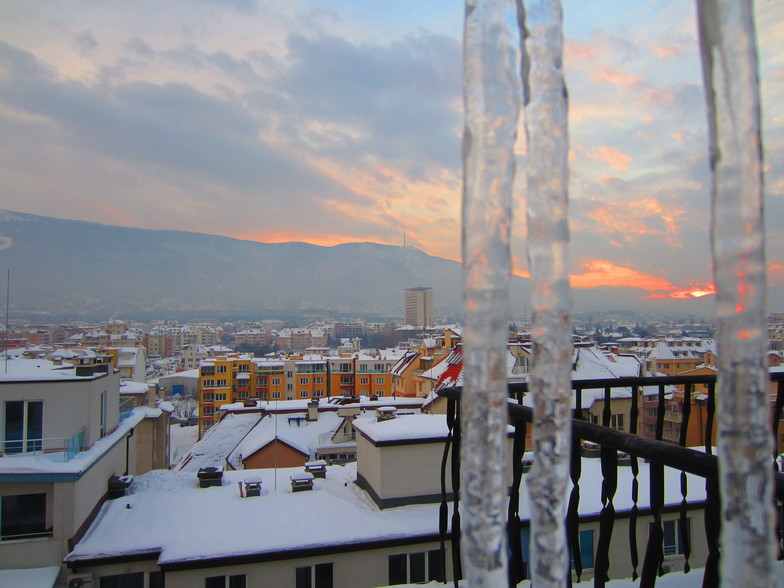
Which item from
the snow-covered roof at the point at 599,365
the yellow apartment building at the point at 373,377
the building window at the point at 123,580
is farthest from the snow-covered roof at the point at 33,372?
the yellow apartment building at the point at 373,377

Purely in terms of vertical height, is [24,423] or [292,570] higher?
[24,423]

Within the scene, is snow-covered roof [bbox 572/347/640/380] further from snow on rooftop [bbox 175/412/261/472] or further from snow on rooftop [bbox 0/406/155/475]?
snow on rooftop [bbox 0/406/155/475]

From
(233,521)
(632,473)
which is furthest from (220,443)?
(632,473)

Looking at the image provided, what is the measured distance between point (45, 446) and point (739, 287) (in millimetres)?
9308

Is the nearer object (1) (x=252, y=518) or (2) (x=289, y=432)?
(1) (x=252, y=518)

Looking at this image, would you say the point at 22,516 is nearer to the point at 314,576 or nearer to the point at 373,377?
the point at 314,576

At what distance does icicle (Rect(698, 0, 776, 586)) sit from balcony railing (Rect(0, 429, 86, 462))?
8.42 m

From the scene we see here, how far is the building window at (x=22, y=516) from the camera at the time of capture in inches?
249

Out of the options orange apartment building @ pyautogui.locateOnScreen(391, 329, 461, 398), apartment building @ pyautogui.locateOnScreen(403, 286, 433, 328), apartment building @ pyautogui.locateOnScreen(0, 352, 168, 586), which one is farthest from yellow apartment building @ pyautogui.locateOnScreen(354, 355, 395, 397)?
apartment building @ pyautogui.locateOnScreen(403, 286, 433, 328)

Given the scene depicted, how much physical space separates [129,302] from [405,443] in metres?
191

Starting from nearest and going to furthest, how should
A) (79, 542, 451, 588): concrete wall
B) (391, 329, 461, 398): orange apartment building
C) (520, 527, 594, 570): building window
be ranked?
1. (79, 542, 451, 588): concrete wall
2. (520, 527, 594, 570): building window
3. (391, 329, 461, 398): orange apartment building

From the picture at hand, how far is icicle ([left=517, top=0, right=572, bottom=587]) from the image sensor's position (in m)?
0.74

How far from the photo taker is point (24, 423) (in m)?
7.63

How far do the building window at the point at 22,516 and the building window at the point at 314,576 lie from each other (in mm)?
3234
